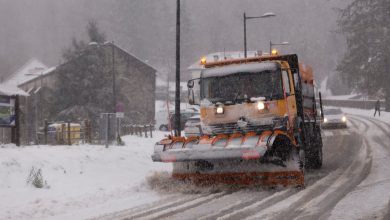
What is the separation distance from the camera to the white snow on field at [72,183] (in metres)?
9.79

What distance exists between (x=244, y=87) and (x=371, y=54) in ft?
139

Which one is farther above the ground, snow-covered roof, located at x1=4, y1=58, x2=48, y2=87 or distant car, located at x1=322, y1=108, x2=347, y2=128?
snow-covered roof, located at x1=4, y1=58, x2=48, y2=87

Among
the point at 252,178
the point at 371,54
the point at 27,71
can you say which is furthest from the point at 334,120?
the point at 27,71

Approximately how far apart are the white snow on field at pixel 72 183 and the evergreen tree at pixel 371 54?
1481 inches

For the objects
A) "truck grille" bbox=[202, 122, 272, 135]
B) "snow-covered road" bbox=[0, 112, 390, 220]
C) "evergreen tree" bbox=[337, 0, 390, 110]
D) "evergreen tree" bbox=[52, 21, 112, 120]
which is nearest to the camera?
"snow-covered road" bbox=[0, 112, 390, 220]

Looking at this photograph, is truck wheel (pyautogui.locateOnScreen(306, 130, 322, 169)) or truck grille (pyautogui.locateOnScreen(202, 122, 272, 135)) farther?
truck wheel (pyautogui.locateOnScreen(306, 130, 322, 169))

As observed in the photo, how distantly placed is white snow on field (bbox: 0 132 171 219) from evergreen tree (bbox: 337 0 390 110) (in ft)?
123

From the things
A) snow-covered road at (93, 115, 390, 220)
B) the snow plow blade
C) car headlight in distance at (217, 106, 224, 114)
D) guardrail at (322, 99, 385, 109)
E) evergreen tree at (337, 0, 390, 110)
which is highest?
evergreen tree at (337, 0, 390, 110)

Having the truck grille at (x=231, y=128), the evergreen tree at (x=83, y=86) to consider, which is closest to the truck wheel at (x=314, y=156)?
the truck grille at (x=231, y=128)

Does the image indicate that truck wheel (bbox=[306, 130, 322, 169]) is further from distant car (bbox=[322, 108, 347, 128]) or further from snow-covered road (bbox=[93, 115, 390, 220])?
distant car (bbox=[322, 108, 347, 128])

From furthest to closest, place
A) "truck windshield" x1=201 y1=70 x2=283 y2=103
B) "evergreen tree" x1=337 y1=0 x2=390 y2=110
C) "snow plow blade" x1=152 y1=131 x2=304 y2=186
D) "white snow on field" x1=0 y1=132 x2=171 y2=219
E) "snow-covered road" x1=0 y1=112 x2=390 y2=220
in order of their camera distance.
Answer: "evergreen tree" x1=337 y1=0 x2=390 y2=110 < "truck windshield" x1=201 y1=70 x2=283 y2=103 < "snow plow blade" x1=152 y1=131 x2=304 y2=186 < "white snow on field" x1=0 y1=132 x2=171 y2=219 < "snow-covered road" x1=0 y1=112 x2=390 y2=220

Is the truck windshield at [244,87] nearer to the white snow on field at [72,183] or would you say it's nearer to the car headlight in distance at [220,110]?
the car headlight in distance at [220,110]

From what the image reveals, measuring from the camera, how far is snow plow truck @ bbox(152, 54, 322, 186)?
11047mm

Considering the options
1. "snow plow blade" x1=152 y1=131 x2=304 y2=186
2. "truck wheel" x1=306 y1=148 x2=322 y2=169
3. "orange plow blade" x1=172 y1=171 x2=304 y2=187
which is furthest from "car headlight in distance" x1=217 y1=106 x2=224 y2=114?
"truck wheel" x1=306 y1=148 x2=322 y2=169
